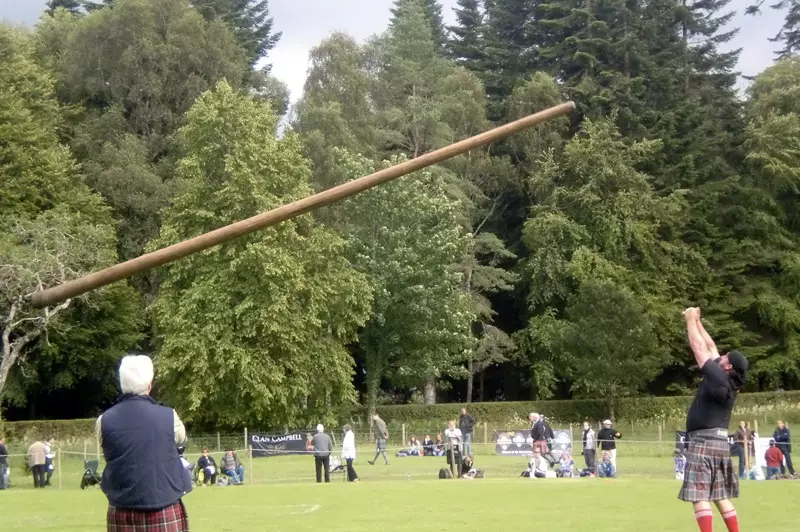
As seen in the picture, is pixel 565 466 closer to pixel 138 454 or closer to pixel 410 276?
pixel 138 454

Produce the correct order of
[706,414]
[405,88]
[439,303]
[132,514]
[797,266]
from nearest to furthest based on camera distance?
[132,514], [706,414], [439,303], [797,266], [405,88]

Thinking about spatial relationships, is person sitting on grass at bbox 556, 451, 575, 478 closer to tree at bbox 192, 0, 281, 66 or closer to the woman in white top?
the woman in white top

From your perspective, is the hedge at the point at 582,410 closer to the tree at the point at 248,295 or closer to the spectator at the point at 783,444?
the tree at the point at 248,295

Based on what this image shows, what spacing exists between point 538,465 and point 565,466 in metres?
0.80

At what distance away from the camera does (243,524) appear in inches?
451

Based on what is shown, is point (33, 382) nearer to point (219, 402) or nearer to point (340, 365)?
point (219, 402)

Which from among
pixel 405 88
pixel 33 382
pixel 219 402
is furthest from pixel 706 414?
pixel 405 88

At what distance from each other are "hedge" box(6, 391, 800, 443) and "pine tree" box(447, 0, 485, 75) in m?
21.5

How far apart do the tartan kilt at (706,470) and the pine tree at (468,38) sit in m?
51.7

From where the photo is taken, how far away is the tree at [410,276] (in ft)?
143

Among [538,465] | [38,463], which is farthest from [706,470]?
[38,463]

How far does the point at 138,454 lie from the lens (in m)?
4.32

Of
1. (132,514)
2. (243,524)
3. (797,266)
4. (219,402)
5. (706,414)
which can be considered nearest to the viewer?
(132,514)

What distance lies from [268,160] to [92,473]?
63.5 ft
